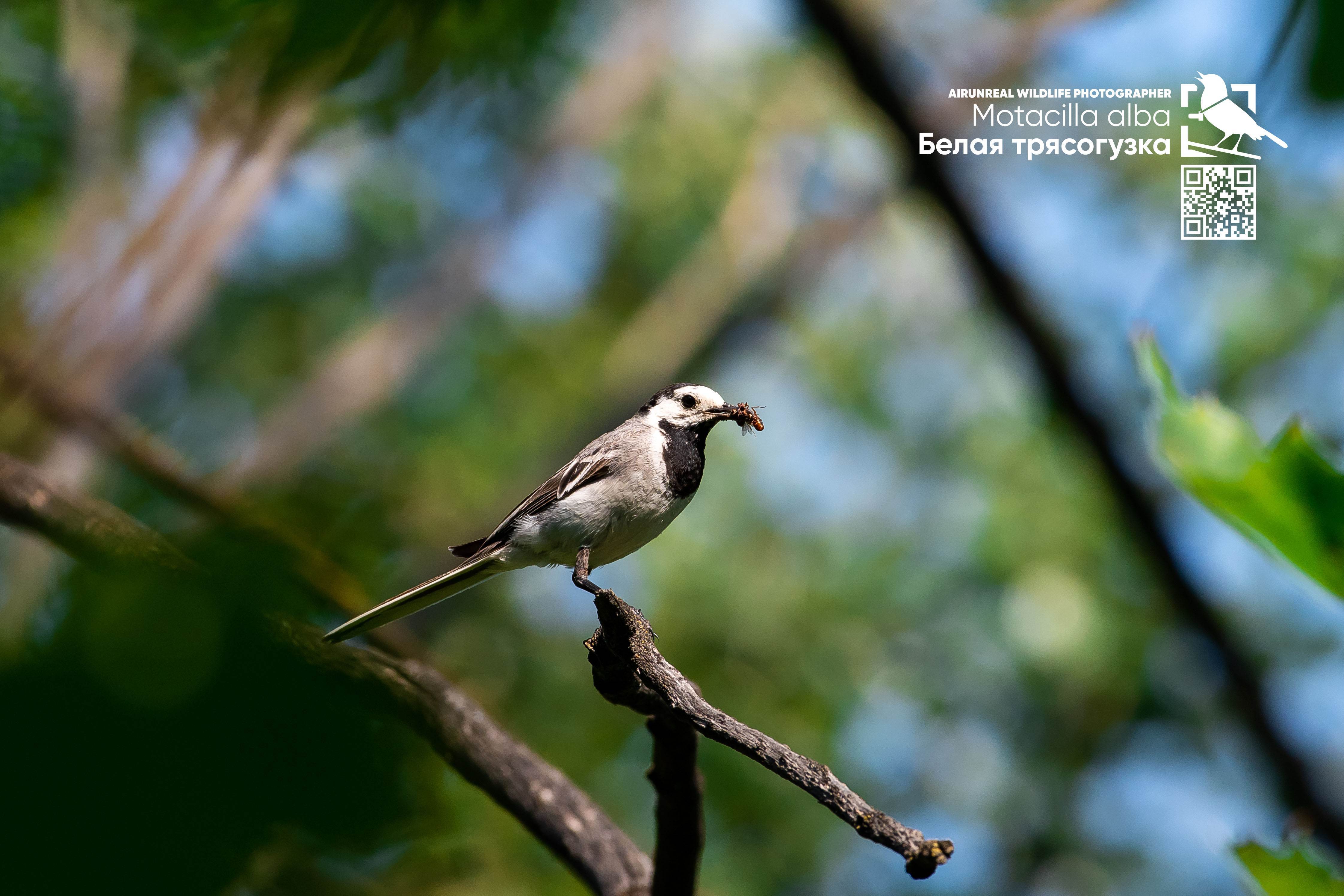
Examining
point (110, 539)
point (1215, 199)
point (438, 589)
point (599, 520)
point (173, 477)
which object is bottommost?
point (110, 539)

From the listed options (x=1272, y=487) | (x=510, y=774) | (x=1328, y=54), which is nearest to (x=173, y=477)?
(x=1328, y=54)

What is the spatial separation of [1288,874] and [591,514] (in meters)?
1.95

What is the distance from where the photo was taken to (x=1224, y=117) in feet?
12.7

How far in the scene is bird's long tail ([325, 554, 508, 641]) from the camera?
7.84 feet

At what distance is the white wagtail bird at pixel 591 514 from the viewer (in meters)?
2.95

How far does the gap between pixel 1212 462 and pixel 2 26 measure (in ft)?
7.54

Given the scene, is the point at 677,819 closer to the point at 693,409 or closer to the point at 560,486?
the point at 560,486

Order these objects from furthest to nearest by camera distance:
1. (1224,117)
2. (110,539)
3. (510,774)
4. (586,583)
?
(1224,117), (510,774), (586,583), (110,539)

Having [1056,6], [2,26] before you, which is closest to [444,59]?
[2,26]

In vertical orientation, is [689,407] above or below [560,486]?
above

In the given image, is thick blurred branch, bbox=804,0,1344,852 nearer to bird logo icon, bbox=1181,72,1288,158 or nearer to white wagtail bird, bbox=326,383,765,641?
bird logo icon, bbox=1181,72,1288,158

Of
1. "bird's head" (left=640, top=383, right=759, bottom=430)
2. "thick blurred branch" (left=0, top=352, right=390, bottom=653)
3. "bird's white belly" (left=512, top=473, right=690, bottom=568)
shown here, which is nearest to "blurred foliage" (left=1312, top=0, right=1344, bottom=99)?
"thick blurred branch" (left=0, top=352, right=390, bottom=653)

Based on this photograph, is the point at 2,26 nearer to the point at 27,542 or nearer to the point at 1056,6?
the point at 27,542

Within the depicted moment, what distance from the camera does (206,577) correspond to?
526mm
